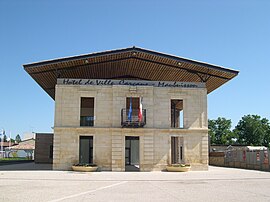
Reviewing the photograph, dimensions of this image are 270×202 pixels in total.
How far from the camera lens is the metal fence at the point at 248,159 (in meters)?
28.3

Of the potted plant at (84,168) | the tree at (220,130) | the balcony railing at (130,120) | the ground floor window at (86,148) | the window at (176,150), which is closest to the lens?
the potted plant at (84,168)

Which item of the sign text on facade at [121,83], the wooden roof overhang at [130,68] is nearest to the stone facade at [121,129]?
the sign text on facade at [121,83]

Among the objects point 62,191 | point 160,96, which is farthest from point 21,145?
point 62,191

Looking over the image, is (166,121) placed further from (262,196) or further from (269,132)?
(269,132)

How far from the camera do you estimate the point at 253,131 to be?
77.9 metres

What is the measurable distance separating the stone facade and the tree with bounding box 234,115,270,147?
54.6 meters

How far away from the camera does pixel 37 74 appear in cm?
2800

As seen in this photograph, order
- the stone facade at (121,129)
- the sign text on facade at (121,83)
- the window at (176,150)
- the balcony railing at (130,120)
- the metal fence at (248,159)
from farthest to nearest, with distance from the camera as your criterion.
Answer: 1. the window at (176,150)
2. the metal fence at (248,159)
3. the sign text on facade at (121,83)
4. the stone facade at (121,129)
5. the balcony railing at (130,120)

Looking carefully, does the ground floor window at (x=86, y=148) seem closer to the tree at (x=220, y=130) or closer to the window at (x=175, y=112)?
the window at (x=175, y=112)

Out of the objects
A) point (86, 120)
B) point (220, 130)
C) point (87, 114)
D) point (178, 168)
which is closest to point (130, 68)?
point (87, 114)

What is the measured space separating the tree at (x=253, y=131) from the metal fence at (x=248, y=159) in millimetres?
43637

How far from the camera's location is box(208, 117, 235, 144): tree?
80.8 metres

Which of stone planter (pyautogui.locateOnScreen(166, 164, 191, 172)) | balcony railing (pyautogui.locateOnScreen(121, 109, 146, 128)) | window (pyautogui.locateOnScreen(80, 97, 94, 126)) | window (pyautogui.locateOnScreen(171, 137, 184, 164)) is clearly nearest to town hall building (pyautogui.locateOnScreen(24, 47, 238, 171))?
balcony railing (pyautogui.locateOnScreen(121, 109, 146, 128))

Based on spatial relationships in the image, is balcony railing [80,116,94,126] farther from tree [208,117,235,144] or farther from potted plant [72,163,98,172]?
tree [208,117,235,144]
